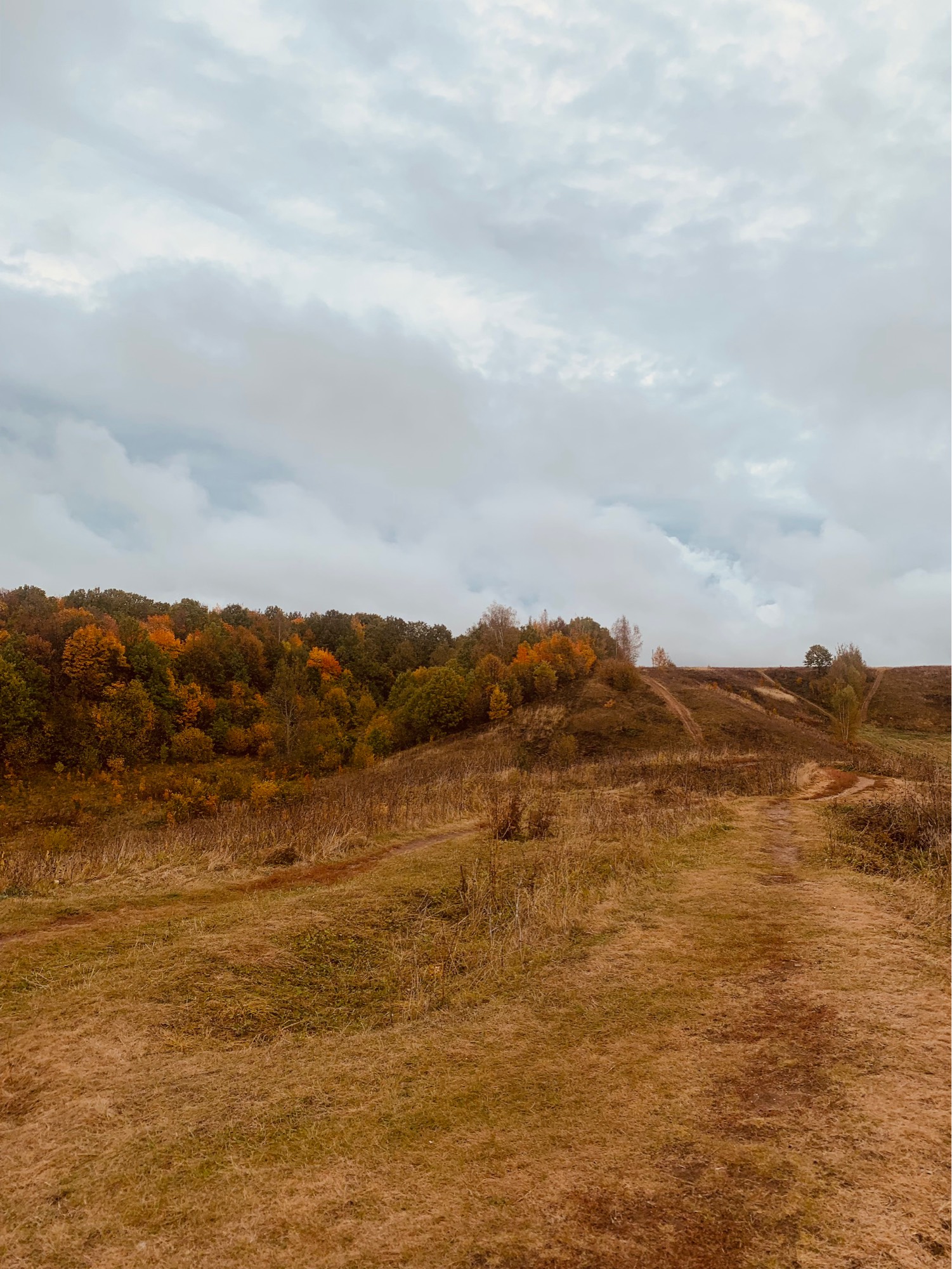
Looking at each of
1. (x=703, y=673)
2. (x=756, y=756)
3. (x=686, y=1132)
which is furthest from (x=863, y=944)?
(x=703, y=673)

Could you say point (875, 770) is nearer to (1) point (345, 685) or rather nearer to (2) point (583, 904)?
(2) point (583, 904)

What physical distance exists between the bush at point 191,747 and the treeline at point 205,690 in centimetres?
17

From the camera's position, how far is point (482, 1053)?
678 cm

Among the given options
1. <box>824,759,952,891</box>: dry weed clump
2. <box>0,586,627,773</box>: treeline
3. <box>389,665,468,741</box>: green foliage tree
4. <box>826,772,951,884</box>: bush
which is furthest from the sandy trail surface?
<box>389,665,468,741</box>: green foliage tree

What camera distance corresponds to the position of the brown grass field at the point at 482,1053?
427 cm

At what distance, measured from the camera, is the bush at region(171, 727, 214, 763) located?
2603 inches

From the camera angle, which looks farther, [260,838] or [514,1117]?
[260,838]

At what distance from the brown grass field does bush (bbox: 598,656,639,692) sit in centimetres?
5755

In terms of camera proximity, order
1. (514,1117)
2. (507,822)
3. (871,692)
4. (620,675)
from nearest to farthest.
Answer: (514,1117), (507,822), (620,675), (871,692)

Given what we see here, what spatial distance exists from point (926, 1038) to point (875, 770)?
110ft

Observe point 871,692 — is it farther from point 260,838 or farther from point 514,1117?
point 514,1117

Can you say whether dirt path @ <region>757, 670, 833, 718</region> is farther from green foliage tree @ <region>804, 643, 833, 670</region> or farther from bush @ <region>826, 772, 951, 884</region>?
bush @ <region>826, 772, 951, 884</region>

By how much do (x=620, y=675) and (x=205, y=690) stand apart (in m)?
57.3

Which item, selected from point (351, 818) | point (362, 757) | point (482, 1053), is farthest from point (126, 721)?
point (482, 1053)
